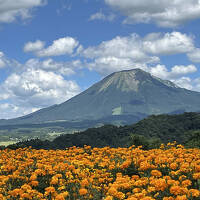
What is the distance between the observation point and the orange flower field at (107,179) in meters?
10.2

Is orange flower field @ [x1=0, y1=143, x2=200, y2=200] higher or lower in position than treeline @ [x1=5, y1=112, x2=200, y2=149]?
higher

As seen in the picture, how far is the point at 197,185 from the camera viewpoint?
11305mm

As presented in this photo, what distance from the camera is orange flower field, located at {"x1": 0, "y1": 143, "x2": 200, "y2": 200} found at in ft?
33.6

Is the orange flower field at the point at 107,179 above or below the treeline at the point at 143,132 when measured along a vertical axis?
above

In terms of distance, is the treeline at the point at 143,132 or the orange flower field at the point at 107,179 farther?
the treeline at the point at 143,132

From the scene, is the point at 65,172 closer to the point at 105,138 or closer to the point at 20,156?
the point at 20,156

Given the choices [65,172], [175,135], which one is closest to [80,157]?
[65,172]

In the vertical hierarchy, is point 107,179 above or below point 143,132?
above

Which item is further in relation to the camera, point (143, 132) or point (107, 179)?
point (143, 132)

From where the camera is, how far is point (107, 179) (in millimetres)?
12242

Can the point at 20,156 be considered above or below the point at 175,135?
above

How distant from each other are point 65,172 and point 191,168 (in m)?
5.49

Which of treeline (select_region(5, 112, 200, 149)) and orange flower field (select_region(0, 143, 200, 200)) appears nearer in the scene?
orange flower field (select_region(0, 143, 200, 200))

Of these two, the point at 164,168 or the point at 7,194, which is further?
the point at 164,168
